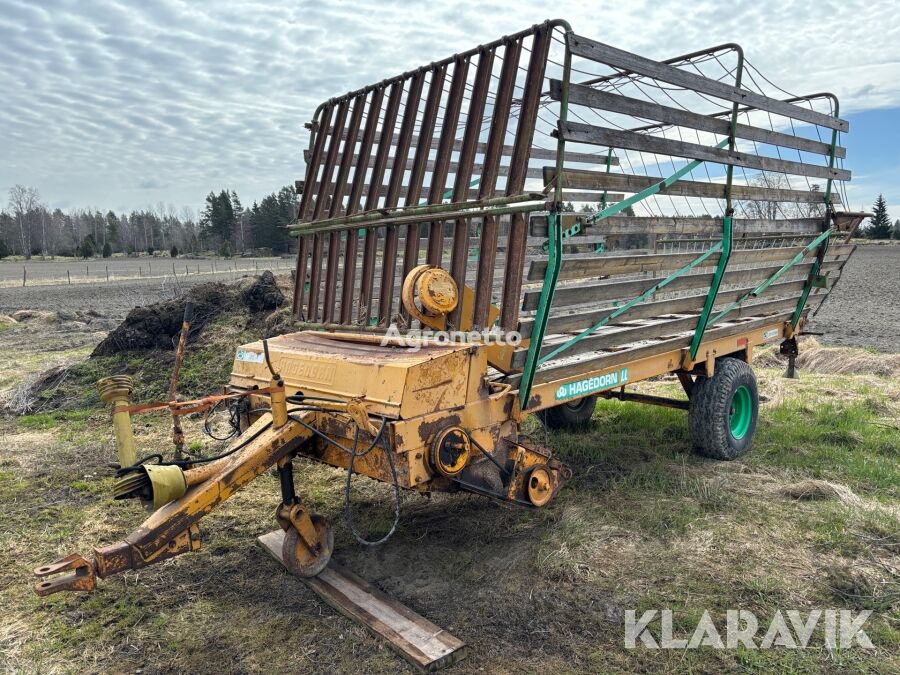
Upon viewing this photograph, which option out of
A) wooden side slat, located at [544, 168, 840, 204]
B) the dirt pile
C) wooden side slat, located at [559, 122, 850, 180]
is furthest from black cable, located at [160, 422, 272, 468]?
the dirt pile

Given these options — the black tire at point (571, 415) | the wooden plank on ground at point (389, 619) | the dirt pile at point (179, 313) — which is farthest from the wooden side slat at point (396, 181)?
the dirt pile at point (179, 313)

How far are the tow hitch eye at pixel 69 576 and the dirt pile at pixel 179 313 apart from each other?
7180 mm

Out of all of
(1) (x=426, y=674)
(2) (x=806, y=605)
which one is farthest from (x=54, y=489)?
(2) (x=806, y=605)

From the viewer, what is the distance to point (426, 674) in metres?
2.96

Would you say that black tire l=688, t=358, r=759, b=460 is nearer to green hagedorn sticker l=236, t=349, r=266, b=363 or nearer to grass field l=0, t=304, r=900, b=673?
grass field l=0, t=304, r=900, b=673

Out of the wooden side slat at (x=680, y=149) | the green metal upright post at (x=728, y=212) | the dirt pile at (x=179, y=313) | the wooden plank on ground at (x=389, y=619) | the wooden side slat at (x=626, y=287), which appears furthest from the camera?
the dirt pile at (x=179, y=313)

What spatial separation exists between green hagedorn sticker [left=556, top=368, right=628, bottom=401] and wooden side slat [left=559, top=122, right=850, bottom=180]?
149 centimetres

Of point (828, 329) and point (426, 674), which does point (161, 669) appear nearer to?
point (426, 674)

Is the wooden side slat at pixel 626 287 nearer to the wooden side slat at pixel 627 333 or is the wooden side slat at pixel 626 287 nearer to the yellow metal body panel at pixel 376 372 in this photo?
the wooden side slat at pixel 627 333

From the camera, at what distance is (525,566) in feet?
12.7

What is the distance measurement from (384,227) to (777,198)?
3452mm

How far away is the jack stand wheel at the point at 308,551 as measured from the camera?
146 inches

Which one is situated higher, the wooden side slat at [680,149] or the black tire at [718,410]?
the wooden side slat at [680,149]

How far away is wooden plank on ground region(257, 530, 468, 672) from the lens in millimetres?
3047
